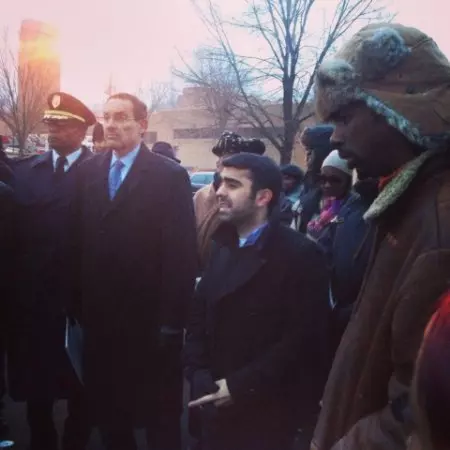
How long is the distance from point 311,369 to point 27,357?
205 centimetres

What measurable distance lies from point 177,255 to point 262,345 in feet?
3.06

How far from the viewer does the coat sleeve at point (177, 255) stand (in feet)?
10.8

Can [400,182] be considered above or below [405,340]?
above

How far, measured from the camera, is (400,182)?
1489 millimetres

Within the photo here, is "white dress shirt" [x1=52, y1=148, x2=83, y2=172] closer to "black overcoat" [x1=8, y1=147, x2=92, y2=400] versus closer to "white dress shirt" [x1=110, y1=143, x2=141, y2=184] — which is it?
"black overcoat" [x1=8, y1=147, x2=92, y2=400]

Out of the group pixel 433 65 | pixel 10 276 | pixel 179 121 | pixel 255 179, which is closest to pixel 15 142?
pixel 10 276

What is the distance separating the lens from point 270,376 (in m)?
2.57

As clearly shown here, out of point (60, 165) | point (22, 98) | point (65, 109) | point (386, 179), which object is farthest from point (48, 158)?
point (22, 98)

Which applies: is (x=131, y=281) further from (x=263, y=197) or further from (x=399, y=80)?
(x=399, y=80)

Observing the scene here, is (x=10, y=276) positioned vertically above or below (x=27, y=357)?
above

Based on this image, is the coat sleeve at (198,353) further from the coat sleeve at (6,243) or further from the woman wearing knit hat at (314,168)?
the woman wearing knit hat at (314,168)

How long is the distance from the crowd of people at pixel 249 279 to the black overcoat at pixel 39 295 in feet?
0.04

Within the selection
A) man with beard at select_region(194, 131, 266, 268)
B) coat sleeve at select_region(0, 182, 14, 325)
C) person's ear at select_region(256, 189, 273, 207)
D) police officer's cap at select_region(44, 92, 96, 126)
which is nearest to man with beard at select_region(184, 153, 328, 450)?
person's ear at select_region(256, 189, 273, 207)

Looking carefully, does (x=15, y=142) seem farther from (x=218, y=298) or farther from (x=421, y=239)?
(x=421, y=239)
